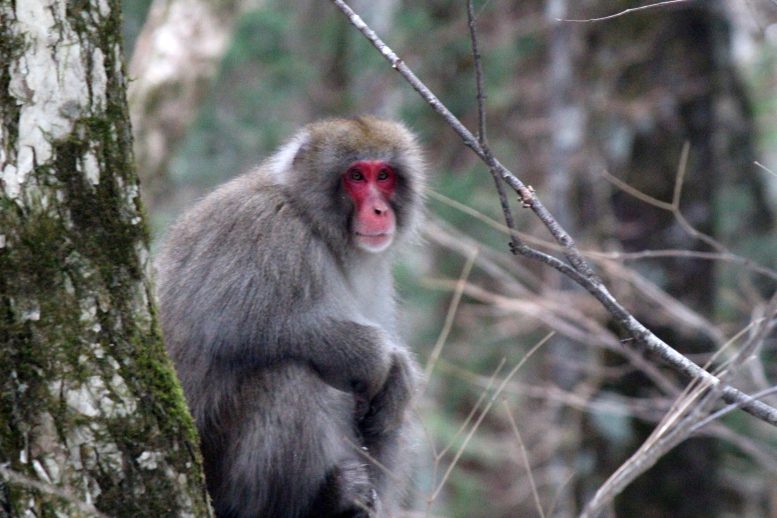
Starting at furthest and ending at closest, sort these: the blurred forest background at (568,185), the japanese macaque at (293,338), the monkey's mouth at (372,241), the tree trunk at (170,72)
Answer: the tree trunk at (170,72) < the blurred forest background at (568,185) < the monkey's mouth at (372,241) < the japanese macaque at (293,338)

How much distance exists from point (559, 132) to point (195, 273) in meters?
5.94

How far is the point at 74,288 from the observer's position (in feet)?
9.54

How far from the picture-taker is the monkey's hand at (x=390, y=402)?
480cm

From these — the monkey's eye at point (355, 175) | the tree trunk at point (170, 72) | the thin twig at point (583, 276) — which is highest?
the tree trunk at point (170, 72)

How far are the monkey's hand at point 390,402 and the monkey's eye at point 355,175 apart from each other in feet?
2.73

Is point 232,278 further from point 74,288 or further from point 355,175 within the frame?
point 74,288

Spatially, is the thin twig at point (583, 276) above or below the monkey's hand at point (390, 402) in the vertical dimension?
above

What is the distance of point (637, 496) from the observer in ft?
28.5

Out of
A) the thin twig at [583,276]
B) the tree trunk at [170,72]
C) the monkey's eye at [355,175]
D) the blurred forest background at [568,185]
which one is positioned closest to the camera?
the thin twig at [583,276]

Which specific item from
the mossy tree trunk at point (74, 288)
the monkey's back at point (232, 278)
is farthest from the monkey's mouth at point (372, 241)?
the mossy tree trunk at point (74, 288)

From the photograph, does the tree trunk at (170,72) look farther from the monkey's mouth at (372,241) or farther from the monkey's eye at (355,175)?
the monkey's mouth at (372,241)

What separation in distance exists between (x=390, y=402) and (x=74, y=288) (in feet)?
6.99

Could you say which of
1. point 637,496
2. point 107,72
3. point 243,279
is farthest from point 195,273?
point 637,496

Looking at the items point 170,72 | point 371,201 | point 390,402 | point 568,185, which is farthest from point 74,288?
point 568,185
